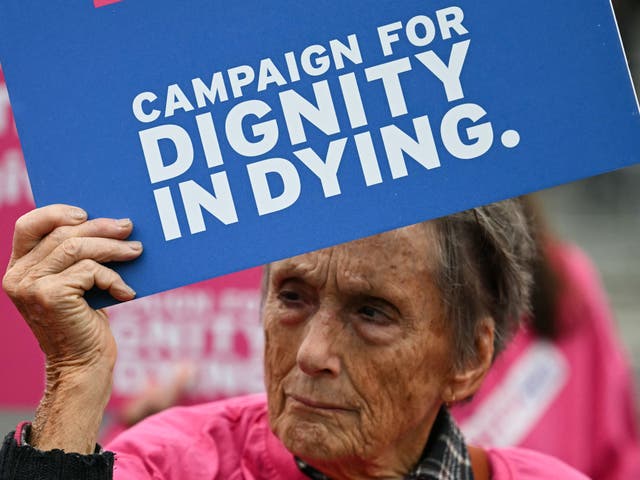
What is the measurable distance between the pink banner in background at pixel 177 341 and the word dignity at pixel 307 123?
2583 millimetres

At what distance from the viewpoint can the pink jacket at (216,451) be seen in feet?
8.16

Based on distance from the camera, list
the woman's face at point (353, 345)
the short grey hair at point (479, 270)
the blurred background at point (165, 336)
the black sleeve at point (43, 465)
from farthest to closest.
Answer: the blurred background at point (165, 336)
the short grey hair at point (479, 270)
the woman's face at point (353, 345)
the black sleeve at point (43, 465)

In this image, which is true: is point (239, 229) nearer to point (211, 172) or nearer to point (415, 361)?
point (211, 172)

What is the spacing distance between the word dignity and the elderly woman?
6.0 inches

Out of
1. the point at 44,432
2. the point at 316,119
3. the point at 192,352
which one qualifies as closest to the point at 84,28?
the point at 316,119

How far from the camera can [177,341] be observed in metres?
4.80

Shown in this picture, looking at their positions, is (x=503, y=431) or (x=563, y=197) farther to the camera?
(x=563, y=197)

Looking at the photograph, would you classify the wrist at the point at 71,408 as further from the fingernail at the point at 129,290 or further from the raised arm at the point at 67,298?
the fingernail at the point at 129,290

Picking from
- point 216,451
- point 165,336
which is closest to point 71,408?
point 216,451

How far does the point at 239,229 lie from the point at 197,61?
0.98 feet

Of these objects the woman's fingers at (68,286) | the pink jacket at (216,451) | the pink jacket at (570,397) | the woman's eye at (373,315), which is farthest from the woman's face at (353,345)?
the pink jacket at (570,397)

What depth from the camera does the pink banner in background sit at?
4.73 metres

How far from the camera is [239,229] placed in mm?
2133

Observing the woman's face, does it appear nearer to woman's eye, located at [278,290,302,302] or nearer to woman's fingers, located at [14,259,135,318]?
woman's eye, located at [278,290,302,302]
